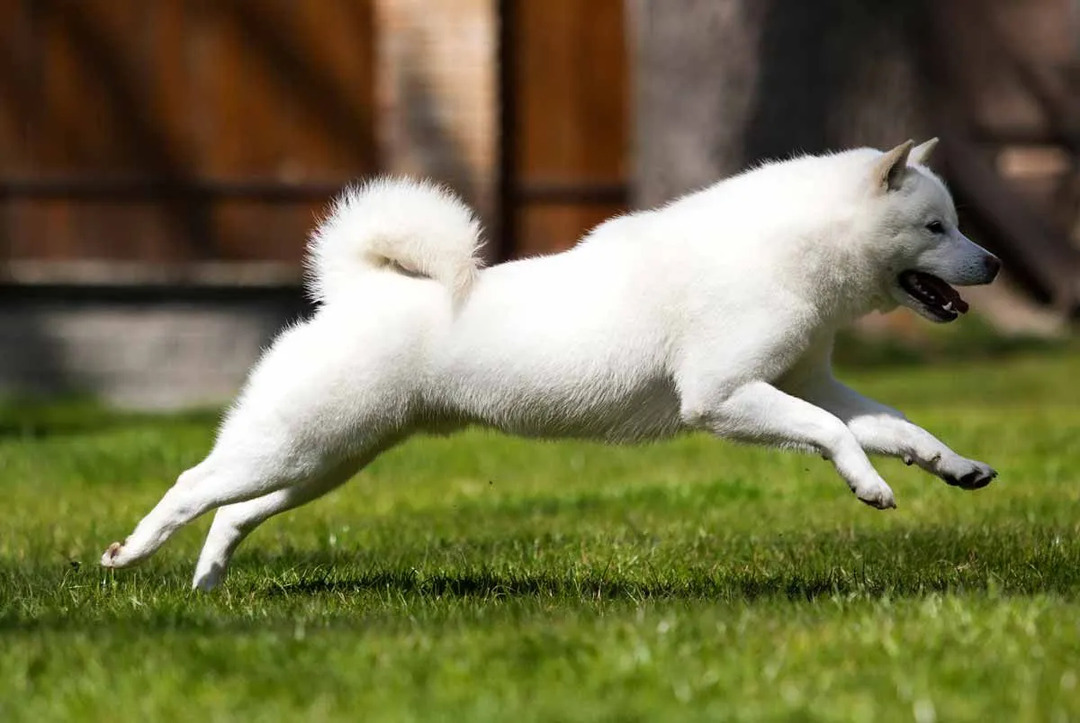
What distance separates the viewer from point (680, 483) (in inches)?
337

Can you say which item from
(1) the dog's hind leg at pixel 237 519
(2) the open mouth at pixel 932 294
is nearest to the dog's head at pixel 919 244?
(2) the open mouth at pixel 932 294

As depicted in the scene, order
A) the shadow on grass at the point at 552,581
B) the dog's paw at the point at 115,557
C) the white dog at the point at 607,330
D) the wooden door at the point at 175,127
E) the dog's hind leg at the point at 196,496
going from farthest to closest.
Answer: the wooden door at the point at 175,127
the dog's paw at the point at 115,557
the dog's hind leg at the point at 196,496
the white dog at the point at 607,330
the shadow on grass at the point at 552,581

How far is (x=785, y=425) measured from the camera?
5215 millimetres

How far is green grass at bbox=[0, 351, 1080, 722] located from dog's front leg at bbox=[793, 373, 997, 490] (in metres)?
0.35

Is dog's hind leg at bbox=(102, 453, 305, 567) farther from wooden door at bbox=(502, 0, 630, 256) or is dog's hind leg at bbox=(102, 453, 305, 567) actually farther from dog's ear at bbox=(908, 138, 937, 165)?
wooden door at bbox=(502, 0, 630, 256)

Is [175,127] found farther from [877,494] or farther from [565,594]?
[877,494]

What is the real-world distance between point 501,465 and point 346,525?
8.03 ft

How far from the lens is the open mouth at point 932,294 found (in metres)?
5.67

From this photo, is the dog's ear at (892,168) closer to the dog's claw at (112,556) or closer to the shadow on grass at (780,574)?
the shadow on grass at (780,574)

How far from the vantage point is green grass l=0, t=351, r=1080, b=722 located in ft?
12.4

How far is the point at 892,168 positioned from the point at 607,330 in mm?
1051

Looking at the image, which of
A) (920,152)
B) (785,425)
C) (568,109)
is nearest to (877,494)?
(785,425)

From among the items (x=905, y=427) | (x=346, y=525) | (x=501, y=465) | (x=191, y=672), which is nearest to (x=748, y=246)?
(x=905, y=427)

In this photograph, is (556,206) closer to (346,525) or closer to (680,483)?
(680,483)
